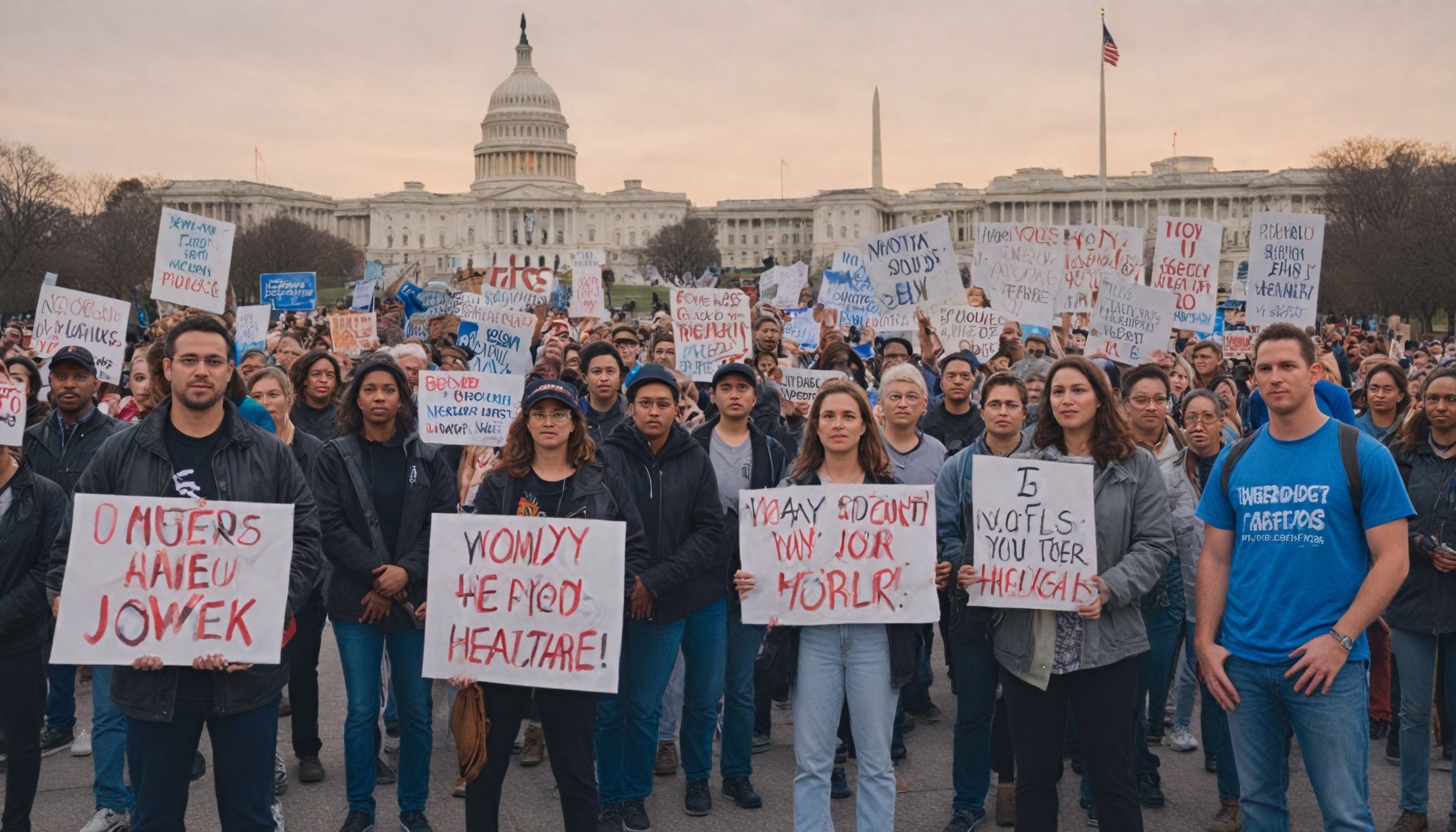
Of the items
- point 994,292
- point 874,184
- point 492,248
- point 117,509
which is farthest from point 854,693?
point 492,248

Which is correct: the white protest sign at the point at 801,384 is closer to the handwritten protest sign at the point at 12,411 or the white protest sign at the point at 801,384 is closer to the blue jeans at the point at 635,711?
the blue jeans at the point at 635,711

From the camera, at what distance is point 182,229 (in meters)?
12.2

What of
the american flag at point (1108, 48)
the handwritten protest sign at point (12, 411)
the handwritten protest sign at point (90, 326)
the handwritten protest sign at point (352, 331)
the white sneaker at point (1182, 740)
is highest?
the american flag at point (1108, 48)

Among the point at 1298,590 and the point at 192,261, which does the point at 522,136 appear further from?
the point at 1298,590

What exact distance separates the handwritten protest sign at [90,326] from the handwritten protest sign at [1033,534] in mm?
7948

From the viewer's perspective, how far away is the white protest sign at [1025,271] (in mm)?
13406

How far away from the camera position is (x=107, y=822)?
19.0 feet

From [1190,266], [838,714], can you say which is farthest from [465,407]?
[1190,266]

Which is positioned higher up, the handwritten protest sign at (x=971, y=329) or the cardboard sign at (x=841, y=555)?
the handwritten protest sign at (x=971, y=329)

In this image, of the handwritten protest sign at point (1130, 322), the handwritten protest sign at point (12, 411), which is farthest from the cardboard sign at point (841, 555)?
the handwritten protest sign at point (1130, 322)

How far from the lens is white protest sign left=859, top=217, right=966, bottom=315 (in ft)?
41.0

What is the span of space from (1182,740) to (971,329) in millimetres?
5805

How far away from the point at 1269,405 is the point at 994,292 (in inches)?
A: 362

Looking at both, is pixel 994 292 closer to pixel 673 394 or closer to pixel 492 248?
pixel 673 394
